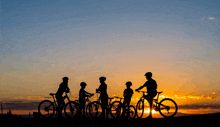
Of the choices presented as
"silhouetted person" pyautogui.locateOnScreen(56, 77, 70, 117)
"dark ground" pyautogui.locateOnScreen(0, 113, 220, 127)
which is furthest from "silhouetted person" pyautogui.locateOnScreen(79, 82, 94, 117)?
"dark ground" pyautogui.locateOnScreen(0, 113, 220, 127)

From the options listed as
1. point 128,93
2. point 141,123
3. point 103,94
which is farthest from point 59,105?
point 141,123

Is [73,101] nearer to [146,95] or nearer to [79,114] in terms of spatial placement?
[79,114]

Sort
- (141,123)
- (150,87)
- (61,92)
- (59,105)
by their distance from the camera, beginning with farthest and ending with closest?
(59,105) < (61,92) < (150,87) < (141,123)

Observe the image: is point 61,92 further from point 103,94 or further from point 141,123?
point 141,123

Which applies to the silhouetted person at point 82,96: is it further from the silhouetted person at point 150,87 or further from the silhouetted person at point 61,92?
the silhouetted person at point 150,87

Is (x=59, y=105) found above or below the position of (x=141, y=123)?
above

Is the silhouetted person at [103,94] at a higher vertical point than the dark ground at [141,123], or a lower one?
higher

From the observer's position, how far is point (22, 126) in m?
10.6

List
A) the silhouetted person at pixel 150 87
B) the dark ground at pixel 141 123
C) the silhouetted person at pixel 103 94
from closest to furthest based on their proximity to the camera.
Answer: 1. the dark ground at pixel 141 123
2. the silhouetted person at pixel 150 87
3. the silhouetted person at pixel 103 94

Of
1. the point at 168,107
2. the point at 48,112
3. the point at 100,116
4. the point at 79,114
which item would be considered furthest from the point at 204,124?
the point at 48,112

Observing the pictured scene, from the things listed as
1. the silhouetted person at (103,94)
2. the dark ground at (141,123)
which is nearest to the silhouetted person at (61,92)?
the silhouetted person at (103,94)

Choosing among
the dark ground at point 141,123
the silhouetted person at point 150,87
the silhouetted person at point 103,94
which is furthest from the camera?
the silhouetted person at point 103,94

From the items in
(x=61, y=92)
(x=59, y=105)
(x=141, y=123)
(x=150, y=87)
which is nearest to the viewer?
(x=141, y=123)

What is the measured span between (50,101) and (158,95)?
19.9ft
